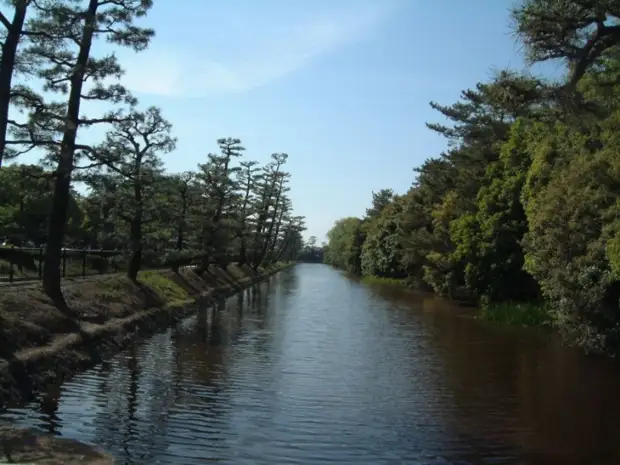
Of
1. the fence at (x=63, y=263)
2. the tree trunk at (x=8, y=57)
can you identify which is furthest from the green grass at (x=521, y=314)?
the tree trunk at (x=8, y=57)

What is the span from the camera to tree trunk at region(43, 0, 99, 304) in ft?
53.4

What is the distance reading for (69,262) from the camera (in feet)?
82.8

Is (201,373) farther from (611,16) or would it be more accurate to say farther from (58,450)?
(611,16)

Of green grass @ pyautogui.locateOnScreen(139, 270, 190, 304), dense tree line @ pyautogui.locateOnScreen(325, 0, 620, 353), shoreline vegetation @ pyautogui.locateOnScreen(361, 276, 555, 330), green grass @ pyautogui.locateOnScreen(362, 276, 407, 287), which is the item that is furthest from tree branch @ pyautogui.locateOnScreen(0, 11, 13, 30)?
green grass @ pyautogui.locateOnScreen(362, 276, 407, 287)

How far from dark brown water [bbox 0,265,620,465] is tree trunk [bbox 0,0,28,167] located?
17.8 feet

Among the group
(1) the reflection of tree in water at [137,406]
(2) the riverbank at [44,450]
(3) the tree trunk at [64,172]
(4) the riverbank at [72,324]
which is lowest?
(1) the reflection of tree in water at [137,406]

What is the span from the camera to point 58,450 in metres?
7.47

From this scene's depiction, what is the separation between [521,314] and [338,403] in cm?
1747

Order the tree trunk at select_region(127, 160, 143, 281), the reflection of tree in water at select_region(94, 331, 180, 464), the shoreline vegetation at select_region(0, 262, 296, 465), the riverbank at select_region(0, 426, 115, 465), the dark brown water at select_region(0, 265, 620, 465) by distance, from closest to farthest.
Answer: the riverbank at select_region(0, 426, 115, 465)
the shoreline vegetation at select_region(0, 262, 296, 465)
the reflection of tree in water at select_region(94, 331, 180, 464)
the dark brown water at select_region(0, 265, 620, 465)
the tree trunk at select_region(127, 160, 143, 281)

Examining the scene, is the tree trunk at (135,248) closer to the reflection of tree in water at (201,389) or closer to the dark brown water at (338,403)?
the reflection of tree in water at (201,389)

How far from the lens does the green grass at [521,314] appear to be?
26.3m

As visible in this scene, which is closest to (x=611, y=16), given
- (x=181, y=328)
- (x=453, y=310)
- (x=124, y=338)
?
(x=124, y=338)

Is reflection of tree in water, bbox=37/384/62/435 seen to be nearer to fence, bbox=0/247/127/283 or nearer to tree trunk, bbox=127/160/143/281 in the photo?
fence, bbox=0/247/127/283

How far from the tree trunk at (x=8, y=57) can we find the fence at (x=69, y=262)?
755cm
